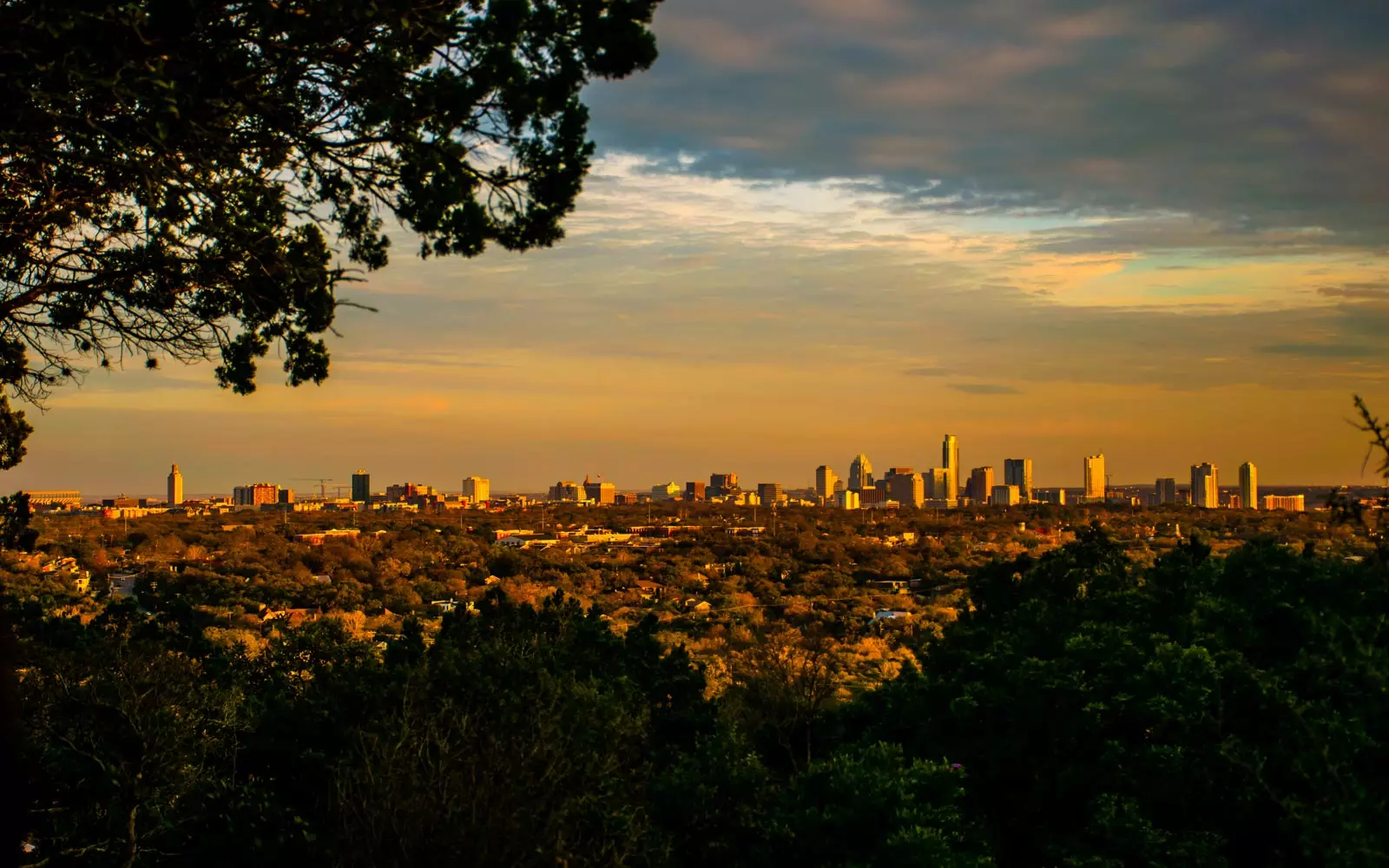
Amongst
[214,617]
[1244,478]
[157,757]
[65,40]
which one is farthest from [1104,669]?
[1244,478]

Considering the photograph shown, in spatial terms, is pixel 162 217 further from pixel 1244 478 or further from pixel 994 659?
pixel 1244 478

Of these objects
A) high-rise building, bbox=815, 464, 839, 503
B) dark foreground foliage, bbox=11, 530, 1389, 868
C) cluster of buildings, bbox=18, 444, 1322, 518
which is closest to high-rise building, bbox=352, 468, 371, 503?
cluster of buildings, bbox=18, 444, 1322, 518

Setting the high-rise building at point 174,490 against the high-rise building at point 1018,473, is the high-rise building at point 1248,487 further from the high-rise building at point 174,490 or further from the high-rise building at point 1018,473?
the high-rise building at point 174,490

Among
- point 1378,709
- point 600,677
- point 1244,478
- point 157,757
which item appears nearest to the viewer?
point 1378,709

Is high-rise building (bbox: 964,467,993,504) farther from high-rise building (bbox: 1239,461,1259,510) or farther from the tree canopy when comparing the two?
the tree canopy

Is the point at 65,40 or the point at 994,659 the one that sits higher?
the point at 65,40

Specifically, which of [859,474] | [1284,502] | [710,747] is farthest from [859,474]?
[710,747]
